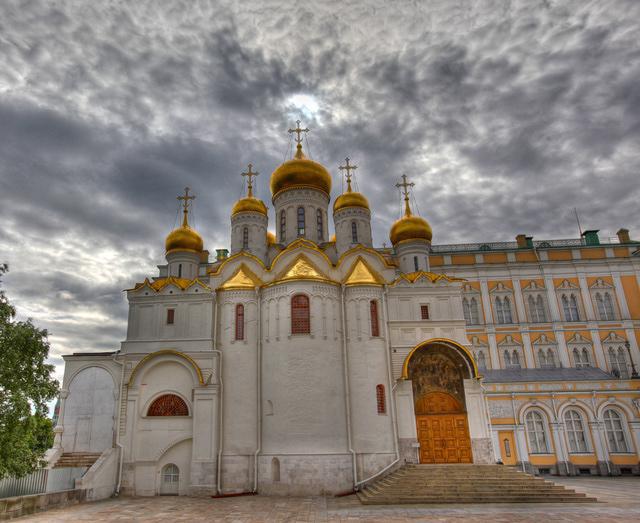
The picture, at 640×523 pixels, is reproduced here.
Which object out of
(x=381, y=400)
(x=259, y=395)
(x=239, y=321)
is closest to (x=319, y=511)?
(x=381, y=400)

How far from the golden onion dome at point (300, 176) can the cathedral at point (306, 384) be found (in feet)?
0.27

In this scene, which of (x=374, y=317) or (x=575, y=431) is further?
(x=575, y=431)

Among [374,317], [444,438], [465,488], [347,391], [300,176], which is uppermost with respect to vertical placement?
[300,176]


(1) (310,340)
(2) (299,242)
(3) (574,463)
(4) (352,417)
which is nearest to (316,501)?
(4) (352,417)

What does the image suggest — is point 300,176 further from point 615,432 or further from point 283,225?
point 615,432

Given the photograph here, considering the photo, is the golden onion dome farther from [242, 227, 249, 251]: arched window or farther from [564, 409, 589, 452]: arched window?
[564, 409, 589, 452]: arched window

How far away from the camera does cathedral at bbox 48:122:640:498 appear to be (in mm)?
18125

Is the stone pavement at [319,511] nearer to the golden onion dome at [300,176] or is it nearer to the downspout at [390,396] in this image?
the downspout at [390,396]

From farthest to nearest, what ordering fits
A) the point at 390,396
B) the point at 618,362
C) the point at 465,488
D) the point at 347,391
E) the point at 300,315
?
the point at 618,362 → the point at 300,315 → the point at 390,396 → the point at 347,391 → the point at 465,488

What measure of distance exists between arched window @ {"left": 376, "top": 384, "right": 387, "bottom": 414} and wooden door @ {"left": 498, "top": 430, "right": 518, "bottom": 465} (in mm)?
9141

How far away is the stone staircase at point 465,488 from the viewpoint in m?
15.3

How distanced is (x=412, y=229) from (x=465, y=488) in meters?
12.2

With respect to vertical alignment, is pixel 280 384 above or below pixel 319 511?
above

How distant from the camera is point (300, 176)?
24.5 meters
